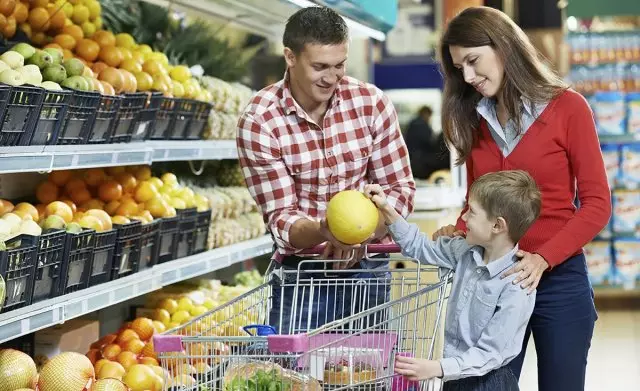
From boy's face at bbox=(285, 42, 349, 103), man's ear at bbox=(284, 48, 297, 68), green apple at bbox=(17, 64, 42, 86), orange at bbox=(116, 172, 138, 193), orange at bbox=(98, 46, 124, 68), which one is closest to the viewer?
boy's face at bbox=(285, 42, 349, 103)

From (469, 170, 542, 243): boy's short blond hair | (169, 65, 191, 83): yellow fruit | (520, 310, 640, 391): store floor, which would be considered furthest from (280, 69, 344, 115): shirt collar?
(520, 310, 640, 391): store floor

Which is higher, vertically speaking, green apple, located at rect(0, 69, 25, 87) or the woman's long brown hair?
the woman's long brown hair

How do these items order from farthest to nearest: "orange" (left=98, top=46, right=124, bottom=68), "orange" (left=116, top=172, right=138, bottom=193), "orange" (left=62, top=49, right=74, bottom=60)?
"orange" (left=116, top=172, right=138, bottom=193) < "orange" (left=98, top=46, right=124, bottom=68) < "orange" (left=62, top=49, right=74, bottom=60)

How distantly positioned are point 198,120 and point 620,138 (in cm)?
531

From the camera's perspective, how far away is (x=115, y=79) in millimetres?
4598

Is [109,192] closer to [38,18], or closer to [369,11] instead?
[38,18]

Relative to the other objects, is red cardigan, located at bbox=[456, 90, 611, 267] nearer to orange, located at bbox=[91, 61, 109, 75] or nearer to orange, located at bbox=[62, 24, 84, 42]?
orange, located at bbox=[91, 61, 109, 75]

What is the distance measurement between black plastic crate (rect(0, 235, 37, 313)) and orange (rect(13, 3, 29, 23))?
1.17 m

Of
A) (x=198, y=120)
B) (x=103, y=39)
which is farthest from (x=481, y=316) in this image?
(x=198, y=120)

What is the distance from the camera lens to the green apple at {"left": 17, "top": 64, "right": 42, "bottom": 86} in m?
3.75

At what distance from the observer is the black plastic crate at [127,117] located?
173 inches

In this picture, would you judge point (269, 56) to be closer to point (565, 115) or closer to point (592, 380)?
point (592, 380)

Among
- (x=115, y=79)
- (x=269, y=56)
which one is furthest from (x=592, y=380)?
(x=115, y=79)

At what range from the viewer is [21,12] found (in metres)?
4.40
